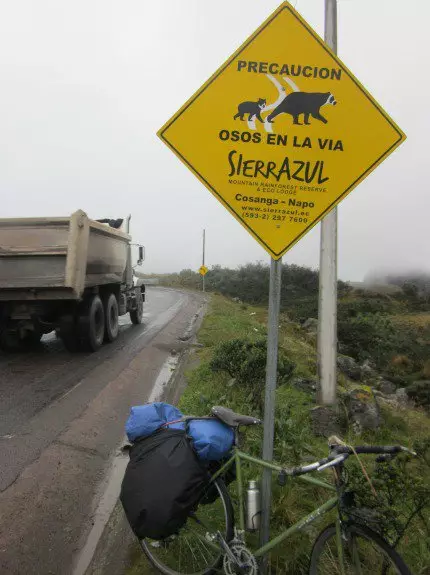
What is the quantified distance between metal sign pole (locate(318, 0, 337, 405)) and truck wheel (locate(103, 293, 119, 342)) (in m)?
5.98

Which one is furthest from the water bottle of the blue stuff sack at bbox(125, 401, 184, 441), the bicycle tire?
the blue stuff sack at bbox(125, 401, 184, 441)

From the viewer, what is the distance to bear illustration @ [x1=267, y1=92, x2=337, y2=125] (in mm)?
2260

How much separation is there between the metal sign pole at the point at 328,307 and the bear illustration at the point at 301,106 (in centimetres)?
303

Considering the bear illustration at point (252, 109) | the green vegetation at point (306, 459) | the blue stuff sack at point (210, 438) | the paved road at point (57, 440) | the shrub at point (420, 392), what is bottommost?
the shrub at point (420, 392)

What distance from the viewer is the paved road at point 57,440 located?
10.0ft

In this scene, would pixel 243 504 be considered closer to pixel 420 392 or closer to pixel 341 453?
pixel 341 453

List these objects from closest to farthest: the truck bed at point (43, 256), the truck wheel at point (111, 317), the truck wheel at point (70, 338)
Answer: the truck bed at point (43, 256) < the truck wheel at point (70, 338) < the truck wheel at point (111, 317)

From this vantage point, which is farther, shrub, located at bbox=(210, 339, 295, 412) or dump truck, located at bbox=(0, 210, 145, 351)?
dump truck, located at bbox=(0, 210, 145, 351)

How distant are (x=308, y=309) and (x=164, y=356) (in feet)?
45.4

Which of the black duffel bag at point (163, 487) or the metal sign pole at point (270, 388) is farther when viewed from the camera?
the metal sign pole at point (270, 388)

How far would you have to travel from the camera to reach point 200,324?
1420 cm

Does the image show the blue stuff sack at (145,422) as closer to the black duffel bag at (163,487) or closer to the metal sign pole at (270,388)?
the black duffel bag at (163,487)


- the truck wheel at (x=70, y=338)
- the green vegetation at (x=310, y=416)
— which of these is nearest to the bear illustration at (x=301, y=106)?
the green vegetation at (x=310, y=416)

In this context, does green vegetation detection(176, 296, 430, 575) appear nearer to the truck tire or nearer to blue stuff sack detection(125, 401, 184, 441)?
blue stuff sack detection(125, 401, 184, 441)
